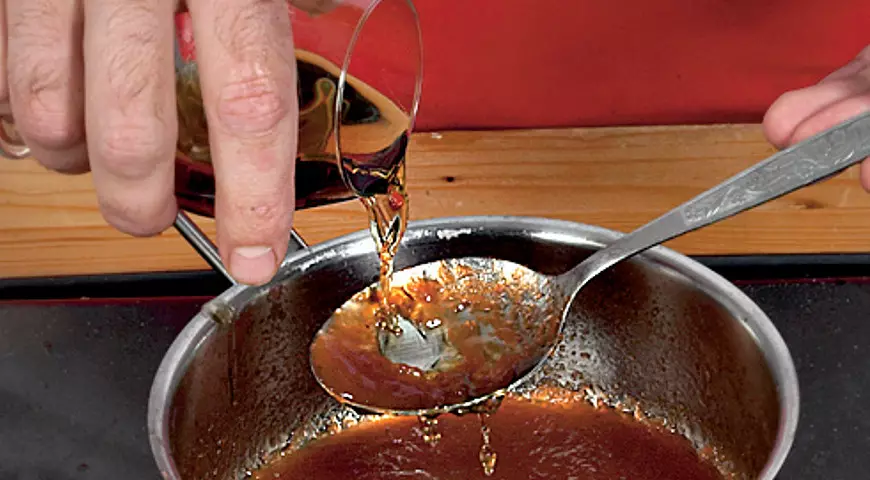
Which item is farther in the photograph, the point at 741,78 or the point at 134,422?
the point at 741,78

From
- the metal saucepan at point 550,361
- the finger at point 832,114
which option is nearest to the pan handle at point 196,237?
the metal saucepan at point 550,361

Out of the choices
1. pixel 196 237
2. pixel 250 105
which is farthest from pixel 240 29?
pixel 196 237

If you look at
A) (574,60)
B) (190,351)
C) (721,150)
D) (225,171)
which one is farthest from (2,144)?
(721,150)

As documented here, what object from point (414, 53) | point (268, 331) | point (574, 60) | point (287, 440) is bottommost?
point (287, 440)

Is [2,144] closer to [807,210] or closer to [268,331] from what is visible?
[268,331]

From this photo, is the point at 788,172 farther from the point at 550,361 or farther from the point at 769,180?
the point at 550,361

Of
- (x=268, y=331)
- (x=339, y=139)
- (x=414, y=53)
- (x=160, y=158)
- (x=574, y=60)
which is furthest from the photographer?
(x=574, y=60)

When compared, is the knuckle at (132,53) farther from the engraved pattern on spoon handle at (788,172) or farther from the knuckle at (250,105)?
the engraved pattern on spoon handle at (788,172)
